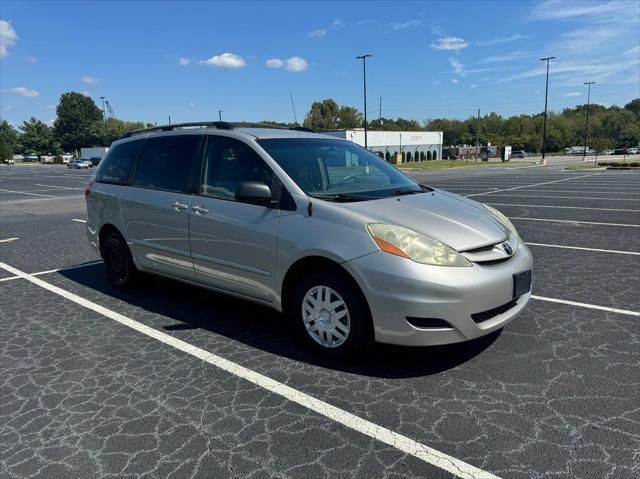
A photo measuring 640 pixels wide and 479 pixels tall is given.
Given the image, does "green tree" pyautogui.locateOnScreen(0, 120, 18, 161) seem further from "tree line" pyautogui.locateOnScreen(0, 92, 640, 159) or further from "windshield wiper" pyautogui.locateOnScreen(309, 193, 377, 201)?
"windshield wiper" pyautogui.locateOnScreen(309, 193, 377, 201)

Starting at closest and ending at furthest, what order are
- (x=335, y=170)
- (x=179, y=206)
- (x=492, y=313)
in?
(x=492, y=313)
(x=335, y=170)
(x=179, y=206)

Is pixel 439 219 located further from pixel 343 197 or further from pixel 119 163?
pixel 119 163

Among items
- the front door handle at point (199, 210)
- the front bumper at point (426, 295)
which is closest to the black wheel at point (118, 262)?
the front door handle at point (199, 210)

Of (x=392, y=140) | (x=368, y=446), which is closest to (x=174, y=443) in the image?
(x=368, y=446)

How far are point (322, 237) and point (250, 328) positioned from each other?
1.42m

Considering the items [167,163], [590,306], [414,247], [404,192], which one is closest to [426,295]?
[414,247]

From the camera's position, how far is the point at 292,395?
3.18m

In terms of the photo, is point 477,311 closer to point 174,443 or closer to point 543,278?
point 174,443

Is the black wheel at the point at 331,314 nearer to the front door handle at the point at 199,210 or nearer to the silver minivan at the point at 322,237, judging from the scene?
the silver minivan at the point at 322,237

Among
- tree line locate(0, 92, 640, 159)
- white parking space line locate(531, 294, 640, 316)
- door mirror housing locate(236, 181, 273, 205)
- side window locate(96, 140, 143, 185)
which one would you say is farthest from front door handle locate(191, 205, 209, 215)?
tree line locate(0, 92, 640, 159)

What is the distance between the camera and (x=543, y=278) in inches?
228

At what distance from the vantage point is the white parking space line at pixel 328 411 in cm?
245

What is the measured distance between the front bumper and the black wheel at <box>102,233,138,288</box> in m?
3.19

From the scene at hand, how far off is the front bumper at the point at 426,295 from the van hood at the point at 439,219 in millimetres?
231
